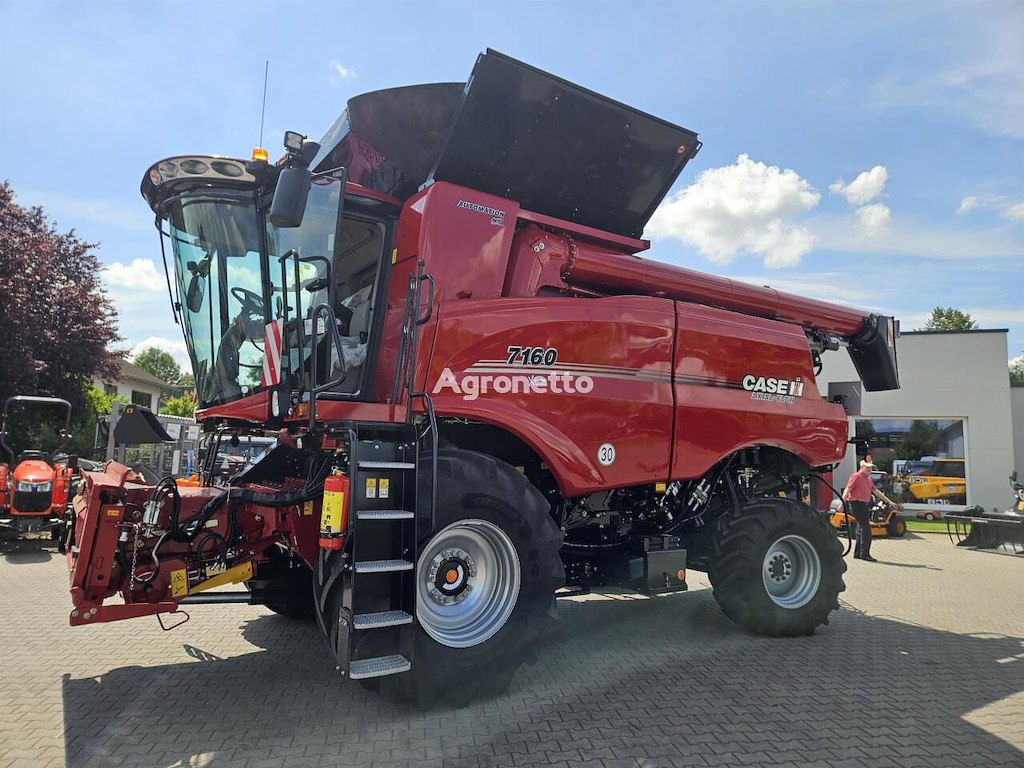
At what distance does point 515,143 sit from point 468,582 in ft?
9.93

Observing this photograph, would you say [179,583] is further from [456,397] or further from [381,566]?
[456,397]

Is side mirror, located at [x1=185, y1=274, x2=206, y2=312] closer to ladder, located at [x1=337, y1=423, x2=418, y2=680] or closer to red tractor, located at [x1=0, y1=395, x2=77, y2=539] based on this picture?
ladder, located at [x1=337, y1=423, x2=418, y2=680]

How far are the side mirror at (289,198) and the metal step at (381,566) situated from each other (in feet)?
6.16

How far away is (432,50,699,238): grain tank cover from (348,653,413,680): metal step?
3025mm

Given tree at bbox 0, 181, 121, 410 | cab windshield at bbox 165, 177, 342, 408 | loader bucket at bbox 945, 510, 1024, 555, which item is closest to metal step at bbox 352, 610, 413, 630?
cab windshield at bbox 165, 177, 342, 408

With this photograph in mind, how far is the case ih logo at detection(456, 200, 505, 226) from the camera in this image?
4.61m

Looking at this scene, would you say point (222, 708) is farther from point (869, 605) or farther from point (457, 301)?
point (869, 605)

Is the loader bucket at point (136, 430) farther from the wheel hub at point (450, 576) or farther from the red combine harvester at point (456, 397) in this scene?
the wheel hub at point (450, 576)

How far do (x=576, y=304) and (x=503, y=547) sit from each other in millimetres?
1812

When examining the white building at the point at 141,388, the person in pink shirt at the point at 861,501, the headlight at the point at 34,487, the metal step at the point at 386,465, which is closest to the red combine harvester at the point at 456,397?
the metal step at the point at 386,465

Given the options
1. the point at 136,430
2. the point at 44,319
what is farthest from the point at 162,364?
the point at 136,430

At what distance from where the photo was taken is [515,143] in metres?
4.80

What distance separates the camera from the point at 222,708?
3916mm

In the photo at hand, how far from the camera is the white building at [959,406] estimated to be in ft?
57.7
